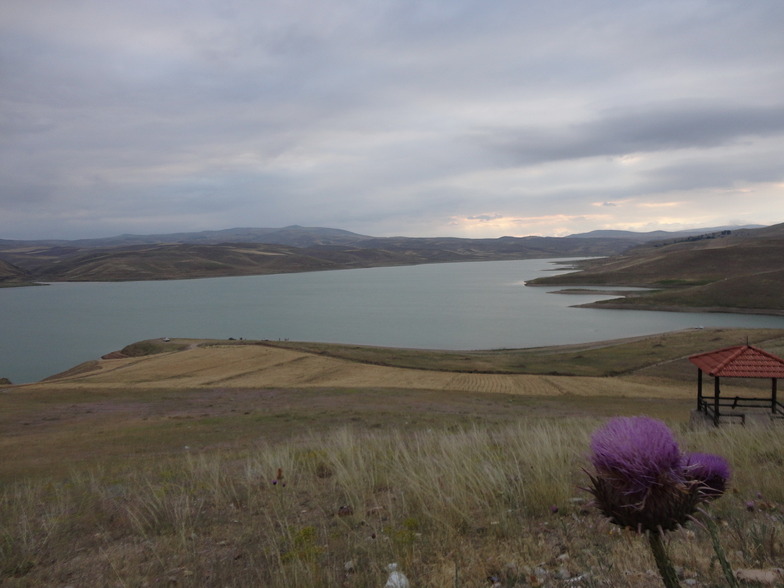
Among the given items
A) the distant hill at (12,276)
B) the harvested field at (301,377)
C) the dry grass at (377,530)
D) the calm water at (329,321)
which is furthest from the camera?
the distant hill at (12,276)

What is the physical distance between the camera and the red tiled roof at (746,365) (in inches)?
400

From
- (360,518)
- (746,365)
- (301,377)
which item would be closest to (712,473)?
(360,518)

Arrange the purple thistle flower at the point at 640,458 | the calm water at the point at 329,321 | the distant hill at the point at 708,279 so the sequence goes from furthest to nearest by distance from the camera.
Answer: the distant hill at the point at 708,279, the calm water at the point at 329,321, the purple thistle flower at the point at 640,458

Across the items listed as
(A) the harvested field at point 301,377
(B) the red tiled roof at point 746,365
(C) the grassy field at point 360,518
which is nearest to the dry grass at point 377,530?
(C) the grassy field at point 360,518

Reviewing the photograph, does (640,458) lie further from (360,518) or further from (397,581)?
(360,518)

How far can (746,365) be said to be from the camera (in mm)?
10508

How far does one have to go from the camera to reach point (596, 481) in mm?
1812

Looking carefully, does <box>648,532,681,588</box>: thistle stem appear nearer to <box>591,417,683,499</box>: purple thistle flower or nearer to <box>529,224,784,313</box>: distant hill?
<box>591,417,683,499</box>: purple thistle flower

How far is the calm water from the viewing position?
55.4 m

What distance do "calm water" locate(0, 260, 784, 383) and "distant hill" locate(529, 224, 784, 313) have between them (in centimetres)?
599

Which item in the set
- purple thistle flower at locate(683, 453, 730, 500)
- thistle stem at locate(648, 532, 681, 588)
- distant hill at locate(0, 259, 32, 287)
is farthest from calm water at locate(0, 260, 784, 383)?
distant hill at locate(0, 259, 32, 287)

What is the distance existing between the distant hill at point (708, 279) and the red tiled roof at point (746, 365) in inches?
2879

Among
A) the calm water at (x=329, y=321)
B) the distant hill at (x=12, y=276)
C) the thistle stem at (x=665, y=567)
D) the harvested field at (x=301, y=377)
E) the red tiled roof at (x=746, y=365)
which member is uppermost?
the thistle stem at (x=665, y=567)

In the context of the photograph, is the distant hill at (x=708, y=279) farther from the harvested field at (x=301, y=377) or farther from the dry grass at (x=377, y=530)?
the dry grass at (x=377, y=530)
